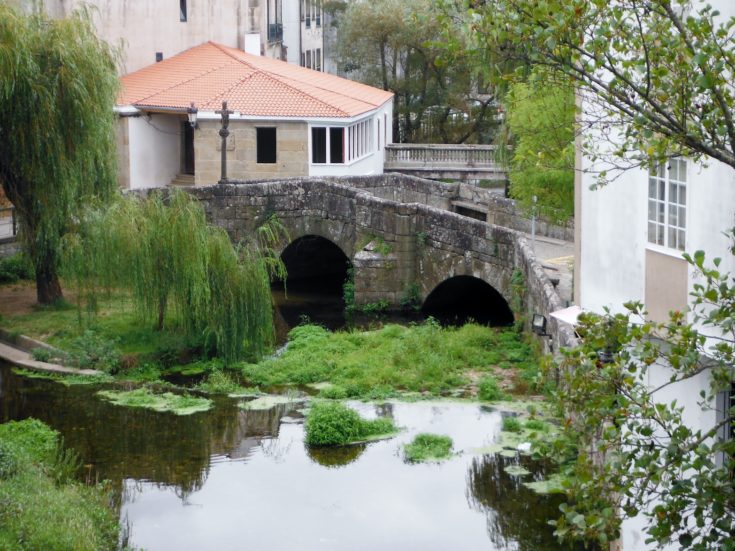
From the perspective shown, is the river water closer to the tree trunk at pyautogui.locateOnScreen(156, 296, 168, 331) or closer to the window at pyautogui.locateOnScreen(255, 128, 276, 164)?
the tree trunk at pyautogui.locateOnScreen(156, 296, 168, 331)

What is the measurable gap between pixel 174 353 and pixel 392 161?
20.0 m

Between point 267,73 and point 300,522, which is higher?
point 267,73

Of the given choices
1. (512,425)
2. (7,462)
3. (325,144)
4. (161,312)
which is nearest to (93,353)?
(161,312)

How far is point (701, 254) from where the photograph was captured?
6555 mm

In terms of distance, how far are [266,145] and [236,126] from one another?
1.00m

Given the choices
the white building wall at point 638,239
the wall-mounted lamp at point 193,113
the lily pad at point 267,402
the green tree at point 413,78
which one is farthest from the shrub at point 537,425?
the green tree at point 413,78

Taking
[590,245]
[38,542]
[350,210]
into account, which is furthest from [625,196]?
[350,210]

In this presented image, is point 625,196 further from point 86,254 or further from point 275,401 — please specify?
point 86,254

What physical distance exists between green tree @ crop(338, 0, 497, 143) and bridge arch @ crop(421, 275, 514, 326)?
56.7ft

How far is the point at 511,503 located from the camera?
545 inches

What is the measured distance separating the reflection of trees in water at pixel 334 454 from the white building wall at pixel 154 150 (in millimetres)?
18873

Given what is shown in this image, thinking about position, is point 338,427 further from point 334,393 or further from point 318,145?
point 318,145

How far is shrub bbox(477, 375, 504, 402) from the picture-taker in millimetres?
18562

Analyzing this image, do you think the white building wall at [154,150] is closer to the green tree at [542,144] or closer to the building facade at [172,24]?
the building facade at [172,24]
